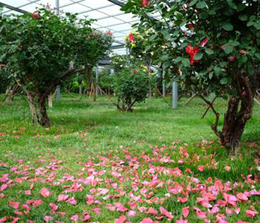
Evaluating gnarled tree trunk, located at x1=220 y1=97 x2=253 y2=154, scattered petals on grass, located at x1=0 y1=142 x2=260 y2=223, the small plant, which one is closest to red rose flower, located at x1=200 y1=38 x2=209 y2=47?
scattered petals on grass, located at x1=0 y1=142 x2=260 y2=223

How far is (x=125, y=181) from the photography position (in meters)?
2.22

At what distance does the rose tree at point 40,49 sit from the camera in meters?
4.14

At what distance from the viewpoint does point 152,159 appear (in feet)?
9.18

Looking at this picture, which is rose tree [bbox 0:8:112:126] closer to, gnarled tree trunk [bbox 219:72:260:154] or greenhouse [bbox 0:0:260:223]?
greenhouse [bbox 0:0:260:223]

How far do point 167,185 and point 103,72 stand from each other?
68.7 ft

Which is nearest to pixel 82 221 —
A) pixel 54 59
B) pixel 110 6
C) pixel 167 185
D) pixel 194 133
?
pixel 167 185

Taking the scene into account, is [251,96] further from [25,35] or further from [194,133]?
[25,35]

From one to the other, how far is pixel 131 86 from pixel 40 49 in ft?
11.7

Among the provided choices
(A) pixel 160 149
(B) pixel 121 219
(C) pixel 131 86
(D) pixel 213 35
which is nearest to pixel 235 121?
(A) pixel 160 149

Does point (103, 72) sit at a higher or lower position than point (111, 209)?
higher

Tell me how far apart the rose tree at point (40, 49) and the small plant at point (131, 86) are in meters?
2.35

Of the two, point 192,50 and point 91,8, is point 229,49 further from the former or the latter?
point 91,8

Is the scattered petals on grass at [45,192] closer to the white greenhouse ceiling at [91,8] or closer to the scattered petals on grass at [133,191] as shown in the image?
the scattered petals on grass at [133,191]

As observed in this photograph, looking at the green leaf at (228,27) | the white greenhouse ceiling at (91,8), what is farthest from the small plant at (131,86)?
the green leaf at (228,27)
